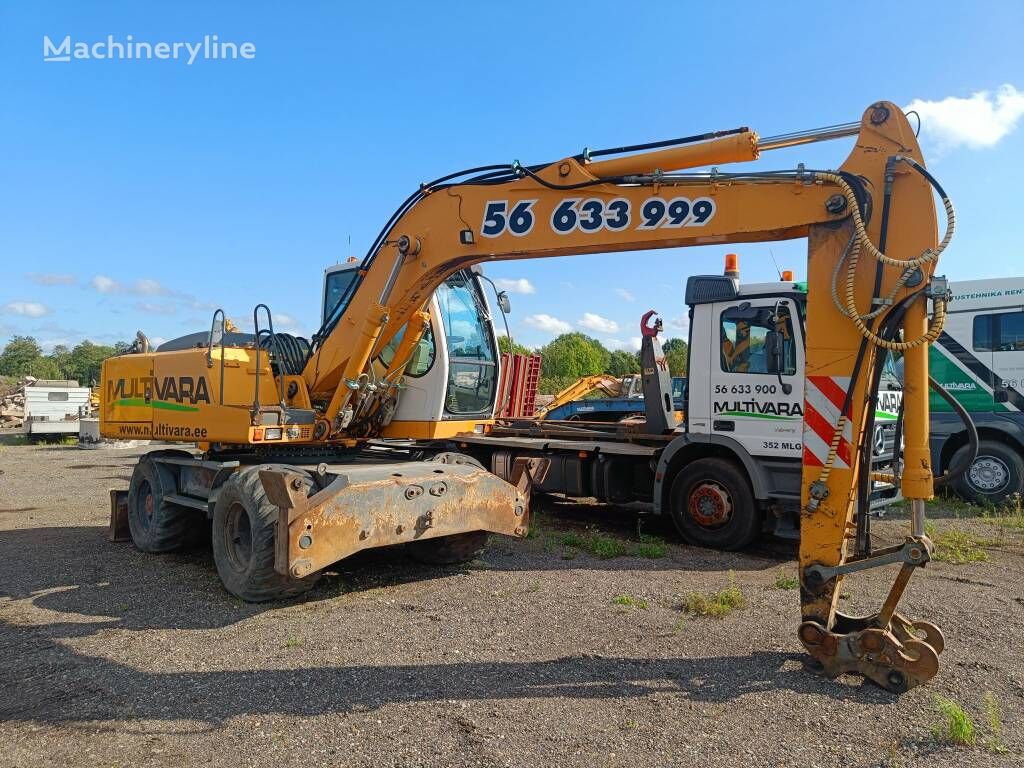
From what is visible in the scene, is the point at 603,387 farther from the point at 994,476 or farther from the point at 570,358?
the point at 570,358

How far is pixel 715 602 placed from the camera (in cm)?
549

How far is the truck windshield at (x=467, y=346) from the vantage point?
24.4 feet

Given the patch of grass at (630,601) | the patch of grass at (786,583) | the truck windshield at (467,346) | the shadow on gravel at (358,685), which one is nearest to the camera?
the shadow on gravel at (358,685)

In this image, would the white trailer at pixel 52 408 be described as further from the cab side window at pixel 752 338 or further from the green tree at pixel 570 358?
the green tree at pixel 570 358

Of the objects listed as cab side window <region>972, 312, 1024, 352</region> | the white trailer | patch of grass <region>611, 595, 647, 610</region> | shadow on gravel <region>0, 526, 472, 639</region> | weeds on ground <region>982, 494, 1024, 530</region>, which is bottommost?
shadow on gravel <region>0, 526, 472, 639</region>

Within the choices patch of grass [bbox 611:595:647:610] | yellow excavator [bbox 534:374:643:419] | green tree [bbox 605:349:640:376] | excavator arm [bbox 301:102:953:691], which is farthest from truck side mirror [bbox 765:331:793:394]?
green tree [bbox 605:349:640:376]

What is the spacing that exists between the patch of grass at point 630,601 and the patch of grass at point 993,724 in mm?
2256

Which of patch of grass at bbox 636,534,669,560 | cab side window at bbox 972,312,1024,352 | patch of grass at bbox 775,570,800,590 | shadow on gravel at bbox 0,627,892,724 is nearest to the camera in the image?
shadow on gravel at bbox 0,627,892,724

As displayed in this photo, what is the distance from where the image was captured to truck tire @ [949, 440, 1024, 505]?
404 inches

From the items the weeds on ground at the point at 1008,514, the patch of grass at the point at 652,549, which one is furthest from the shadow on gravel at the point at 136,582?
the weeds on ground at the point at 1008,514

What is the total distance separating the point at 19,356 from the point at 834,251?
102684mm

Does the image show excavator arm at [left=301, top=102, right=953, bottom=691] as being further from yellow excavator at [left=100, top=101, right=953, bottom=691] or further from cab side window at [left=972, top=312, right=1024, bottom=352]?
cab side window at [left=972, top=312, right=1024, bottom=352]

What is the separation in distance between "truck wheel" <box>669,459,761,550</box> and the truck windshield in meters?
2.31

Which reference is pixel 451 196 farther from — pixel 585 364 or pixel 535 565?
pixel 585 364
